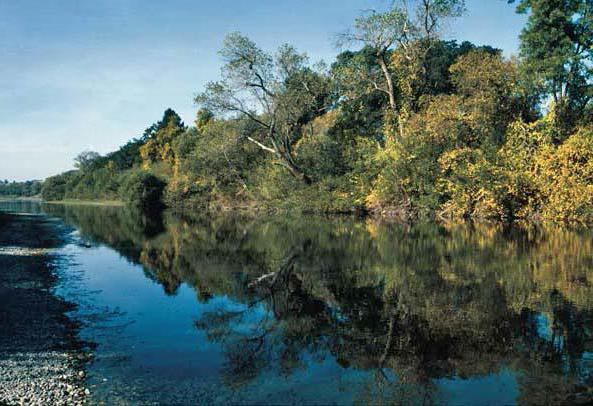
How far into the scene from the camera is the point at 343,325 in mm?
9820

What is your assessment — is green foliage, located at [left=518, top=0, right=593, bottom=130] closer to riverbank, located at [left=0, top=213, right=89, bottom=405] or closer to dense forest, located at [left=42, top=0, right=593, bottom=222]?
dense forest, located at [left=42, top=0, right=593, bottom=222]

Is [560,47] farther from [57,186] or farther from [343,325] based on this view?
[57,186]

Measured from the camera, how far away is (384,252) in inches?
778

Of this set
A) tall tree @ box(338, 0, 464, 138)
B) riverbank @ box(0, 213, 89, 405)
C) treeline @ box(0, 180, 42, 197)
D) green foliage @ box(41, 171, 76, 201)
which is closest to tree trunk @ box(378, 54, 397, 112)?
tall tree @ box(338, 0, 464, 138)

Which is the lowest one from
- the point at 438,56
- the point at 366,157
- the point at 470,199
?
the point at 470,199

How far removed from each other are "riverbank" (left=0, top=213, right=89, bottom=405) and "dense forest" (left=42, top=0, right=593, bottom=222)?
29.7 metres

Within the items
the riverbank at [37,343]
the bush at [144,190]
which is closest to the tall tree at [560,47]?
the riverbank at [37,343]

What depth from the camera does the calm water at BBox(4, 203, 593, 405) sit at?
679 centimetres

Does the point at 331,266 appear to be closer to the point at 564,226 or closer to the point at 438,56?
the point at 564,226

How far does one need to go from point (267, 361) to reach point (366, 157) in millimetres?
Result: 38234

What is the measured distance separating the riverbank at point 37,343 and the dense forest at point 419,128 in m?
29.7

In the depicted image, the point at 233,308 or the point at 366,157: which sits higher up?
the point at 366,157

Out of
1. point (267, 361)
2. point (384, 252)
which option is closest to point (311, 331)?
point (267, 361)

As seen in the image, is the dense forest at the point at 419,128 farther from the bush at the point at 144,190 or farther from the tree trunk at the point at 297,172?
the bush at the point at 144,190
